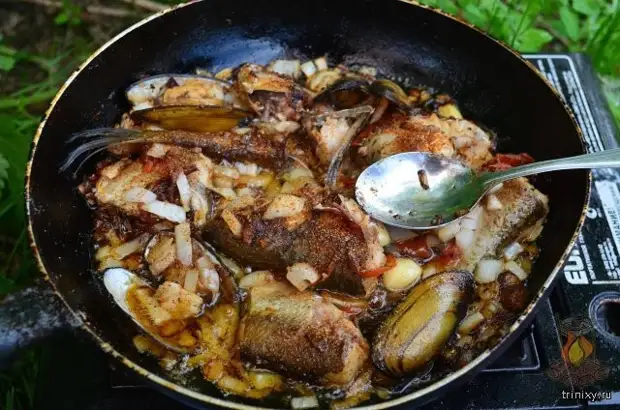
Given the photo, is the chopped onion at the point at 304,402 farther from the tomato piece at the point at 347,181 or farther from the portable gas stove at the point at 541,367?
the tomato piece at the point at 347,181

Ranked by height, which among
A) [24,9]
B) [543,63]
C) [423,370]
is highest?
[543,63]

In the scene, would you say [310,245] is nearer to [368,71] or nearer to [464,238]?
[464,238]

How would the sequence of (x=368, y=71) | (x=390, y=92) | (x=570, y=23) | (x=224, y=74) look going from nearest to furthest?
(x=390, y=92) → (x=224, y=74) → (x=368, y=71) → (x=570, y=23)

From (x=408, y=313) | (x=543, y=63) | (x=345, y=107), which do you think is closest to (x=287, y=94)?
Result: (x=345, y=107)

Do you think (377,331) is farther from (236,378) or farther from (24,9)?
(24,9)

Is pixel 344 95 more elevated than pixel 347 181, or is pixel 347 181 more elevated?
pixel 344 95

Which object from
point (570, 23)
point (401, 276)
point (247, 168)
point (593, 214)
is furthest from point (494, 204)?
point (570, 23)
